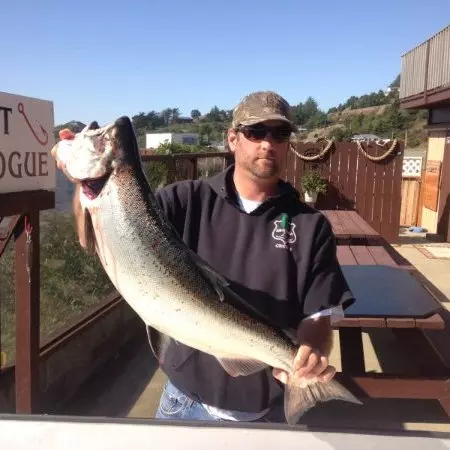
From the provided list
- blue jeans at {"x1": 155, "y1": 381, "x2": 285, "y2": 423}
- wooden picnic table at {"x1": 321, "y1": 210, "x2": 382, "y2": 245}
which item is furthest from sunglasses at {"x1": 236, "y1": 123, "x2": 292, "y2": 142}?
wooden picnic table at {"x1": 321, "y1": 210, "x2": 382, "y2": 245}

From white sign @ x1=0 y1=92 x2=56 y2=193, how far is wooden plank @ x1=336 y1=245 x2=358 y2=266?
3.14 m

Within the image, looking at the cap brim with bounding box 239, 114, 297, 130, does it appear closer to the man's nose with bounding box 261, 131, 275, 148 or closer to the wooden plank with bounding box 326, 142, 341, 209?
the man's nose with bounding box 261, 131, 275, 148

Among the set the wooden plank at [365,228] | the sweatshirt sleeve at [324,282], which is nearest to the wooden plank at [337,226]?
the wooden plank at [365,228]

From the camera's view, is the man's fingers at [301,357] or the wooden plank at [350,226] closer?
the man's fingers at [301,357]

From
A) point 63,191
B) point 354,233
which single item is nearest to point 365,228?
point 354,233

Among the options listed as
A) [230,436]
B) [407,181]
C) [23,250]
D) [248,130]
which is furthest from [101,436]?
[407,181]

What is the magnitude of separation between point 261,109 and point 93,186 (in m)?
0.78

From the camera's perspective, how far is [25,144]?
9.28 ft

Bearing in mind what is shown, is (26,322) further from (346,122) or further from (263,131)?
(346,122)

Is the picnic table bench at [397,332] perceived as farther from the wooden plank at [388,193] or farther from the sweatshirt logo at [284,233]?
the wooden plank at [388,193]

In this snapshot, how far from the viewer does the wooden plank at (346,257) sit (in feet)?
17.4

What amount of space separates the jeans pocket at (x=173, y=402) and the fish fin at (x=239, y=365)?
393 mm

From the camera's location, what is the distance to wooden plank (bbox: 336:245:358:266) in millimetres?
5289

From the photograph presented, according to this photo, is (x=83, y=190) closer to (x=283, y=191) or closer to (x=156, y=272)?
(x=156, y=272)
